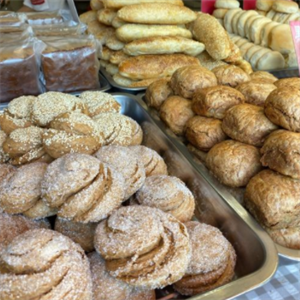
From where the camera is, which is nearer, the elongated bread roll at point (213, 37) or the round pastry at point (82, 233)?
the round pastry at point (82, 233)

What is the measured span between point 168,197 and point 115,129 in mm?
480

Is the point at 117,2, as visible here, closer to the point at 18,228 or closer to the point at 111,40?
the point at 111,40

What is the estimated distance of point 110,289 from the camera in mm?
1100

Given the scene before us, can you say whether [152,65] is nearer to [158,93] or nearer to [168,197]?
[158,93]

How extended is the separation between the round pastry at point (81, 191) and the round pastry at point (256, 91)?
0.89m

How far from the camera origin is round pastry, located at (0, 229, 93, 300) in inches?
37.4

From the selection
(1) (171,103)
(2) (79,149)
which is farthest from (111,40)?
(2) (79,149)

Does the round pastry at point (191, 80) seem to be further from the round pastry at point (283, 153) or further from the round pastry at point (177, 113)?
the round pastry at point (283, 153)

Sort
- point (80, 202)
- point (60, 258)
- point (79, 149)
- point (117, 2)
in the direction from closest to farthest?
1. point (60, 258)
2. point (80, 202)
3. point (79, 149)
4. point (117, 2)

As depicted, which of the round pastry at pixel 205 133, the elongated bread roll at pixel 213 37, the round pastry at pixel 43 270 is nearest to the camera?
the round pastry at pixel 43 270

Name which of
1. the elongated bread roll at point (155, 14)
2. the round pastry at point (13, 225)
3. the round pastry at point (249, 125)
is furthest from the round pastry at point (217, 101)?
the elongated bread roll at point (155, 14)

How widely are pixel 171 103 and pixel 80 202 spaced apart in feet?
3.23

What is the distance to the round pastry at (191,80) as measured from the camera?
75.5 inches

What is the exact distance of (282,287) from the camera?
1.23 metres
